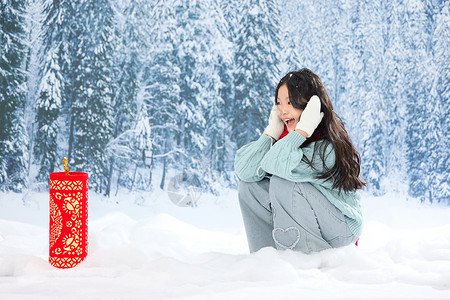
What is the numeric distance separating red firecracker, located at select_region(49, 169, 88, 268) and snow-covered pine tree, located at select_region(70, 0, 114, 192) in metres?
1.55

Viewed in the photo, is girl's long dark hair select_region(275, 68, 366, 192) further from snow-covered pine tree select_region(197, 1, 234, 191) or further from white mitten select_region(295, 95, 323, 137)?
snow-covered pine tree select_region(197, 1, 234, 191)

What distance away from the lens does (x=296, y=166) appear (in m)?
2.04

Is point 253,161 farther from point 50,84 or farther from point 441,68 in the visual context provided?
point 441,68

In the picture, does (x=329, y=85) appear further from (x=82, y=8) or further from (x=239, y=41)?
(x=82, y=8)

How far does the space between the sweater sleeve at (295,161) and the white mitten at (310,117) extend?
4 centimetres

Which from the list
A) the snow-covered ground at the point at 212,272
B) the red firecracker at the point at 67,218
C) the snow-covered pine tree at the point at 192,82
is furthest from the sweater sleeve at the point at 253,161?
the snow-covered pine tree at the point at 192,82

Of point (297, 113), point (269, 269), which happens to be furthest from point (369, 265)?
point (297, 113)

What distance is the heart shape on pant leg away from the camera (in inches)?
82.8

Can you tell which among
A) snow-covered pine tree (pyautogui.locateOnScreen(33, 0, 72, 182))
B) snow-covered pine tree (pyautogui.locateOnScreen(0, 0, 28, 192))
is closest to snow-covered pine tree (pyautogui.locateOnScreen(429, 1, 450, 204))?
snow-covered pine tree (pyautogui.locateOnScreen(33, 0, 72, 182))

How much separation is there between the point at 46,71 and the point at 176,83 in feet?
3.02

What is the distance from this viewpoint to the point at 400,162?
13.2ft

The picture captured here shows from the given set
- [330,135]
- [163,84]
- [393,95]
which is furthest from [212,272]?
[393,95]

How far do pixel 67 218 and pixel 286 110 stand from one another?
105 centimetres

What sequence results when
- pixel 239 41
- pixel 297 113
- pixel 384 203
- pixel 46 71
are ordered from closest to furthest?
pixel 297 113, pixel 46 71, pixel 239 41, pixel 384 203
